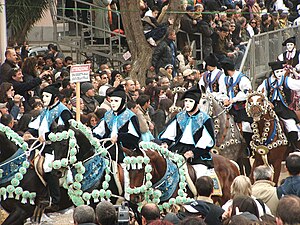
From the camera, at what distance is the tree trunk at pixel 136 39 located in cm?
2570

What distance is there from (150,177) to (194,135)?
117 centimetres

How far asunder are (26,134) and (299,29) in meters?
14.9

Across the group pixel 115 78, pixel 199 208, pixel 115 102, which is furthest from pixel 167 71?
pixel 199 208

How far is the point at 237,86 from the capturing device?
64.2 ft

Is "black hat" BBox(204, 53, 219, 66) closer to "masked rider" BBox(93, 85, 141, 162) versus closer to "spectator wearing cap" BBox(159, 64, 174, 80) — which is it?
"spectator wearing cap" BBox(159, 64, 174, 80)

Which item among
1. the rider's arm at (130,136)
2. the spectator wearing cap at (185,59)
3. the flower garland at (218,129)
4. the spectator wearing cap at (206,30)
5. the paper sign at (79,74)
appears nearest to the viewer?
the rider's arm at (130,136)

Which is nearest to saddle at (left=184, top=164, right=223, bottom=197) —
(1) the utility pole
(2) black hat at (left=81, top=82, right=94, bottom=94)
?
(2) black hat at (left=81, top=82, right=94, bottom=94)

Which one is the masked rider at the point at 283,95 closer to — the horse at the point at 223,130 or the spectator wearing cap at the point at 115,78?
the horse at the point at 223,130

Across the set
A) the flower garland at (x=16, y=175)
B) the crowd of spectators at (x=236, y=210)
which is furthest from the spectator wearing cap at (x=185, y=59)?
the crowd of spectators at (x=236, y=210)

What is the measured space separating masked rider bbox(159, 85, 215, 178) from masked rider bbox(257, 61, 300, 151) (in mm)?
3620

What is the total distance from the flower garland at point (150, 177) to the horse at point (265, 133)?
3214 mm

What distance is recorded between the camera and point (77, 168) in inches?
566

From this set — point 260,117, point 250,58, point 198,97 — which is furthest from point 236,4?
point 198,97

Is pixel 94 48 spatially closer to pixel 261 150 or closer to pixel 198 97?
pixel 261 150
